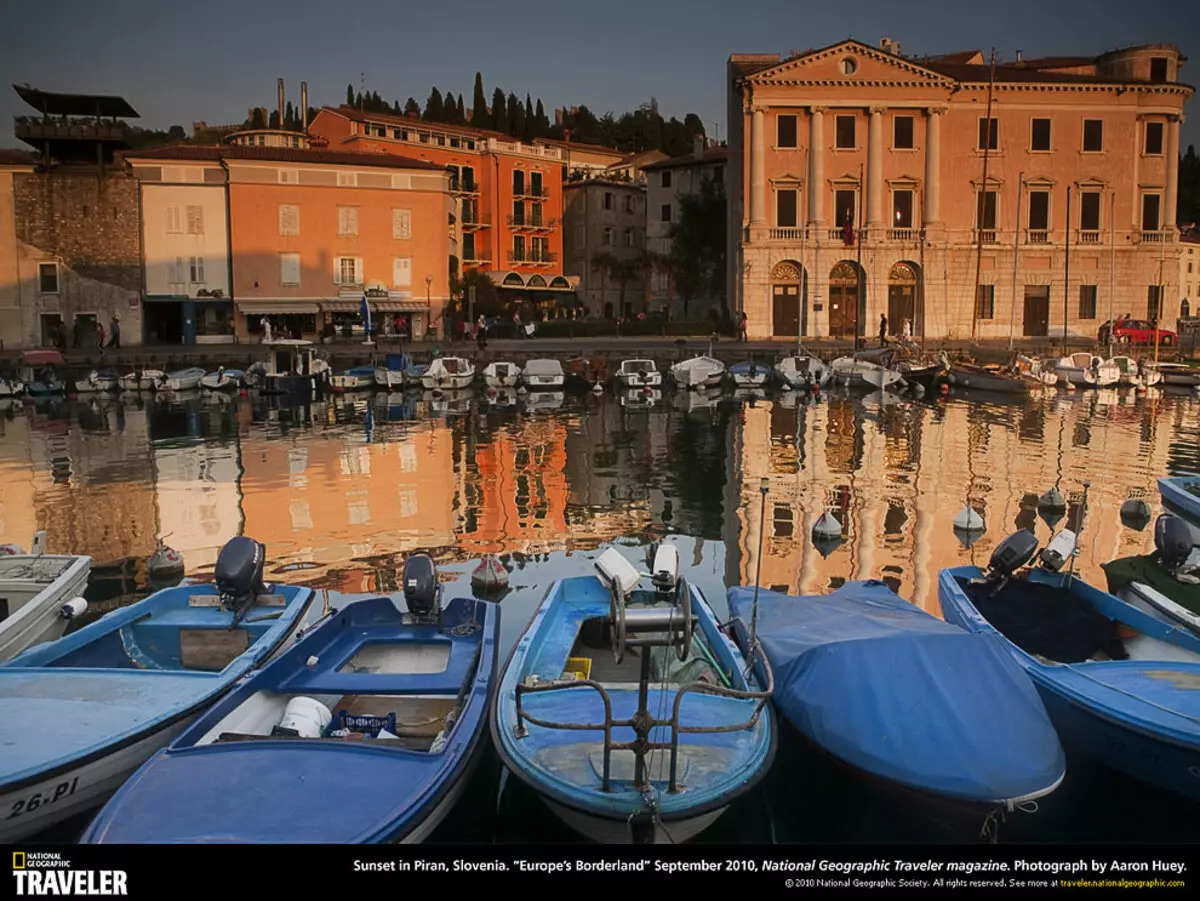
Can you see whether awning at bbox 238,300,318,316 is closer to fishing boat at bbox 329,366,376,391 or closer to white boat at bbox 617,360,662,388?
fishing boat at bbox 329,366,376,391

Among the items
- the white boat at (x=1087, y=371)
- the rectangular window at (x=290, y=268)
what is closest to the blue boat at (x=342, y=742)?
the white boat at (x=1087, y=371)

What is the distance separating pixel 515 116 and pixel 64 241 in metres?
28.0

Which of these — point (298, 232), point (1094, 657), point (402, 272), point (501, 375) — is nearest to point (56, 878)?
point (1094, 657)

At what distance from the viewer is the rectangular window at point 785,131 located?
38688 mm

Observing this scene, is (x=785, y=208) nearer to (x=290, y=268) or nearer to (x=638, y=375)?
(x=638, y=375)

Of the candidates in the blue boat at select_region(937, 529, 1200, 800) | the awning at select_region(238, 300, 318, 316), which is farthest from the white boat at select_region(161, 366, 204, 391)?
the blue boat at select_region(937, 529, 1200, 800)

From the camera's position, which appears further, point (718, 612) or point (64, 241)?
point (64, 241)

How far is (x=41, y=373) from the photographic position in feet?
102

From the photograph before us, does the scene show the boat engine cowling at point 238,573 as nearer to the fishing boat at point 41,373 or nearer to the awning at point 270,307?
the fishing boat at point 41,373

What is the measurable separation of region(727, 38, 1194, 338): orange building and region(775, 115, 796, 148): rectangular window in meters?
0.04

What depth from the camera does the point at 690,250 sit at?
47.9 metres

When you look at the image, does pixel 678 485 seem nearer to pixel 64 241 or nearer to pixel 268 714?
pixel 268 714

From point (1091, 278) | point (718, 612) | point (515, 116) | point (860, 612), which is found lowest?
point (718, 612)

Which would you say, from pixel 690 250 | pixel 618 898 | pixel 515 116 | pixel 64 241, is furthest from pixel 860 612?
pixel 515 116
